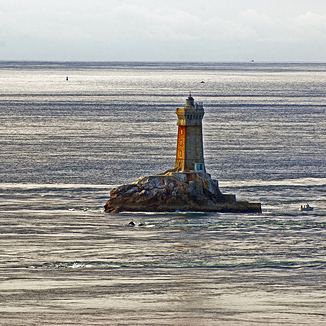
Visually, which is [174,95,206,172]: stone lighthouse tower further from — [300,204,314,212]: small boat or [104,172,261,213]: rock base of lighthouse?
[300,204,314,212]: small boat

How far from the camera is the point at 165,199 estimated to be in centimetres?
4994

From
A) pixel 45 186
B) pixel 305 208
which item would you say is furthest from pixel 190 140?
pixel 45 186

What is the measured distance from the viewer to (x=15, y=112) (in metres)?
134

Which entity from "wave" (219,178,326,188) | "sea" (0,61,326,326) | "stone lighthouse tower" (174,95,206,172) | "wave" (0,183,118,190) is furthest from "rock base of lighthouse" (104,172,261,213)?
"wave" (219,178,326,188)

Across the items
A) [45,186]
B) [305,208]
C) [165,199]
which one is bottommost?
[45,186]

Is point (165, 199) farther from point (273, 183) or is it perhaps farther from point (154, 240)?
point (273, 183)

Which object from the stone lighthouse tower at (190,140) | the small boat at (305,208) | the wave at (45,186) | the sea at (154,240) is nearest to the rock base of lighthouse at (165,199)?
the sea at (154,240)

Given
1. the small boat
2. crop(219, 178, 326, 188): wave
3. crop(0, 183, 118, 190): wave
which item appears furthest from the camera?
crop(219, 178, 326, 188): wave

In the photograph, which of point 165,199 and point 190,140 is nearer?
point 165,199

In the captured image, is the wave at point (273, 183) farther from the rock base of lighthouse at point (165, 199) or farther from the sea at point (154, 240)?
the rock base of lighthouse at point (165, 199)

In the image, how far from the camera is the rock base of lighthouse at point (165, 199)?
4981 centimetres

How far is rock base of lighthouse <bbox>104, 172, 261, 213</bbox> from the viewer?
163ft

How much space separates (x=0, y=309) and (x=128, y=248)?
11711mm

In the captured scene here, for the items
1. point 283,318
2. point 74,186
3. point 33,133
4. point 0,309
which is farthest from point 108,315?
point 33,133
